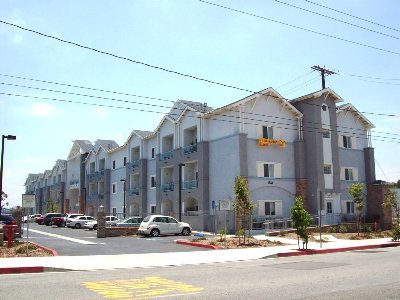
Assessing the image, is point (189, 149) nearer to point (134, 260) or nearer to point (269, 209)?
point (269, 209)

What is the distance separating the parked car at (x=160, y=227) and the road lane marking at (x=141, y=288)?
2007 cm

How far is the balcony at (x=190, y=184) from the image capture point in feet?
137

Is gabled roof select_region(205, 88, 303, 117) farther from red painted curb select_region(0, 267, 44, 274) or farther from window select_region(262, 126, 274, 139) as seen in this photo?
red painted curb select_region(0, 267, 44, 274)

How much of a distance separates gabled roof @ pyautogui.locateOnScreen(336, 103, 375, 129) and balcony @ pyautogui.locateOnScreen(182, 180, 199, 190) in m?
15.3

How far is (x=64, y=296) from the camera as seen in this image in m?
9.88

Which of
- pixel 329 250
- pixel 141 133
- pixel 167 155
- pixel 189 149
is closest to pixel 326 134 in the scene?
pixel 189 149

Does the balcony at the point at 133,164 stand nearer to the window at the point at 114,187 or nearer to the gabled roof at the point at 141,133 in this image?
the gabled roof at the point at 141,133

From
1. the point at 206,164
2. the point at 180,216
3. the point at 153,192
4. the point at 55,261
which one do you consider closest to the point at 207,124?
the point at 206,164

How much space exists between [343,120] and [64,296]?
39.4m

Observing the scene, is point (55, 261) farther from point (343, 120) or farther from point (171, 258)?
point (343, 120)

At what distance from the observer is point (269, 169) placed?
39.1 meters

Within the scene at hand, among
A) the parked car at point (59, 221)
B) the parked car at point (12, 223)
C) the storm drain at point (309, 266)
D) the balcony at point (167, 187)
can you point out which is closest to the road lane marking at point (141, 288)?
the storm drain at point (309, 266)

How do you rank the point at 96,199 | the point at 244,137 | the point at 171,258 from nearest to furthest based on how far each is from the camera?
the point at 171,258
the point at 244,137
the point at 96,199

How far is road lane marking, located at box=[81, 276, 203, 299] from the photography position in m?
9.98
